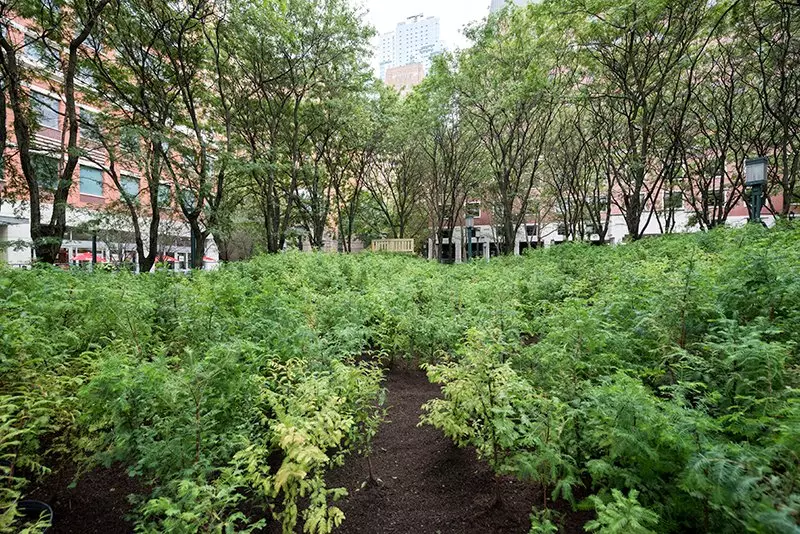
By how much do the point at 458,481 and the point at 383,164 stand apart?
2433cm

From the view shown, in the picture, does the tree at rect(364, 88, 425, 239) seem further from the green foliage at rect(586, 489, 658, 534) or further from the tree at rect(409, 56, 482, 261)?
the green foliage at rect(586, 489, 658, 534)

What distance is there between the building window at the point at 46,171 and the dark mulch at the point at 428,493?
1264cm

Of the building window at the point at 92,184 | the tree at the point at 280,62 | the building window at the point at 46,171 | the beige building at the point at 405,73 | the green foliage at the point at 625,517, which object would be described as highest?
the beige building at the point at 405,73

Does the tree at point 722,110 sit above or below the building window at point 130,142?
above

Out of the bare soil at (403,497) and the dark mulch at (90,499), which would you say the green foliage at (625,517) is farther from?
the dark mulch at (90,499)

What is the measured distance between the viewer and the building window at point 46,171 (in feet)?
33.5

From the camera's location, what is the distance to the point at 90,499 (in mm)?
2516

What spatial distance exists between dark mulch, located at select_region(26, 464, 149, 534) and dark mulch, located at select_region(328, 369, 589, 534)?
1.39 metres

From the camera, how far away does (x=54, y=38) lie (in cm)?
1053

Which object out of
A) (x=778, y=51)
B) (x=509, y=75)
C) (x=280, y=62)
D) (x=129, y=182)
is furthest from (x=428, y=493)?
(x=129, y=182)

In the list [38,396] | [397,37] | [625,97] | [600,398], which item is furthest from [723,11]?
[397,37]

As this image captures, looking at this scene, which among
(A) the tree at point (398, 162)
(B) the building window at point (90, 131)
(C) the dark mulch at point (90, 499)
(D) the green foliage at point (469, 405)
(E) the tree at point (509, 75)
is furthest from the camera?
(A) the tree at point (398, 162)

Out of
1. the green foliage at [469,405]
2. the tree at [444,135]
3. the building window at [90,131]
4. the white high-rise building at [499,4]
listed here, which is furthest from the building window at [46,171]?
the white high-rise building at [499,4]

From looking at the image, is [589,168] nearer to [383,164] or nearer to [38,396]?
[383,164]
